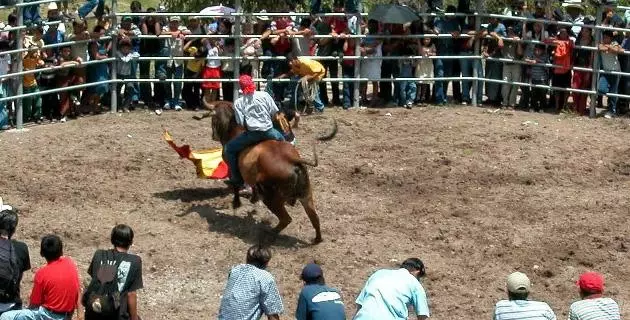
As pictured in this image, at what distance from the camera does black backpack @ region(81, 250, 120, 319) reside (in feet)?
31.1

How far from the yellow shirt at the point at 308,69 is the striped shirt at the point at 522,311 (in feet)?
32.8

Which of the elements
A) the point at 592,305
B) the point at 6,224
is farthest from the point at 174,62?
the point at 592,305

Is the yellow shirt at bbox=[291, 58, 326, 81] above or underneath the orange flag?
above

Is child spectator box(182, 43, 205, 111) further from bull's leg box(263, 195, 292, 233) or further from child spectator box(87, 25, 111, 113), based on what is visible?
bull's leg box(263, 195, 292, 233)

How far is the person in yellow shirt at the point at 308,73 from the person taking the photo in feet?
62.6

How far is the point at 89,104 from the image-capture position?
19094mm

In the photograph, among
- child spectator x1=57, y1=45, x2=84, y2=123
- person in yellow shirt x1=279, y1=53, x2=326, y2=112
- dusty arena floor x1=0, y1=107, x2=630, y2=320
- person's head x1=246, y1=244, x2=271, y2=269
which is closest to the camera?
person's head x1=246, y1=244, x2=271, y2=269

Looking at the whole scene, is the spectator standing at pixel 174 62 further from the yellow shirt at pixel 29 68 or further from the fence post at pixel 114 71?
the yellow shirt at pixel 29 68

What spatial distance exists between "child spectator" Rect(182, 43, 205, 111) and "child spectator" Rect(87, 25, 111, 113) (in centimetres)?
111

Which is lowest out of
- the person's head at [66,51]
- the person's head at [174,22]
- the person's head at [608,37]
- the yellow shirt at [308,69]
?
the yellow shirt at [308,69]

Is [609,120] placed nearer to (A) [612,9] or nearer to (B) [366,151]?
(A) [612,9]

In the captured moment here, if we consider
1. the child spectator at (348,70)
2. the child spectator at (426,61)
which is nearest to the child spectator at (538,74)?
the child spectator at (426,61)

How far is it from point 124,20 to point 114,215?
5.10 metres

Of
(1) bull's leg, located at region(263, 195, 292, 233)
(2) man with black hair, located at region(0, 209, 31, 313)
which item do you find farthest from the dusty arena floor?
(2) man with black hair, located at region(0, 209, 31, 313)
